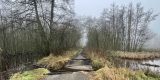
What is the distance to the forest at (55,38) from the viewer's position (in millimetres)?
17619

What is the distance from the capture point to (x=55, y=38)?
35.6 metres

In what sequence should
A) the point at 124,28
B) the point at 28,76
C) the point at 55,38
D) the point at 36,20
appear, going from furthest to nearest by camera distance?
the point at 124,28 < the point at 55,38 < the point at 36,20 < the point at 28,76

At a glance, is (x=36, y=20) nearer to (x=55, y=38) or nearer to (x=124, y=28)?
(x=55, y=38)

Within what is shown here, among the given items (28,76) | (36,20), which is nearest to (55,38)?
(36,20)

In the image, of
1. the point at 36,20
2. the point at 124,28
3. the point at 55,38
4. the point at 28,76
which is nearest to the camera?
the point at 28,76

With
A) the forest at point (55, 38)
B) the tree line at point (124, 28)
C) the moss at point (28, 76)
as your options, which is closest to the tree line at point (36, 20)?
the forest at point (55, 38)

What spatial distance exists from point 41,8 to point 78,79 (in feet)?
62.7

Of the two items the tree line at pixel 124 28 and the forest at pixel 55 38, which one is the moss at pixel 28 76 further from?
the tree line at pixel 124 28

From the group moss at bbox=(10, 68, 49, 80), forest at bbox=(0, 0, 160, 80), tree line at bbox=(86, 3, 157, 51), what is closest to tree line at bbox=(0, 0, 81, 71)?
forest at bbox=(0, 0, 160, 80)

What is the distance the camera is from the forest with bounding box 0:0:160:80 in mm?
17619

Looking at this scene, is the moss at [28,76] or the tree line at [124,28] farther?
the tree line at [124,28]

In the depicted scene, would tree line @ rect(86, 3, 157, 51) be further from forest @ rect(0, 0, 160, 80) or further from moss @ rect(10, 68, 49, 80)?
moss @ rect(10, 68, 49, 80)

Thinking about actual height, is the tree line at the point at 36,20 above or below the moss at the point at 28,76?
above

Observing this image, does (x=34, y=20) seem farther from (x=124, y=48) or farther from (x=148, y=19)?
(x=148, y=19)
